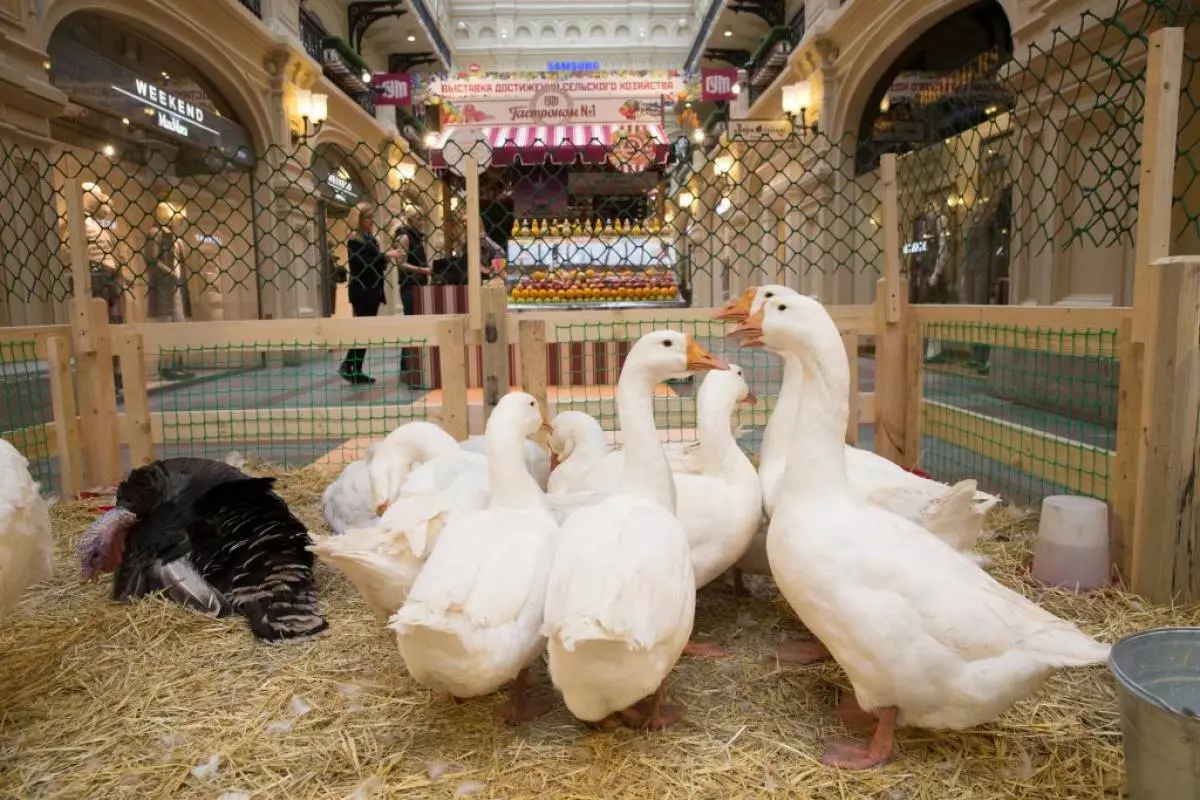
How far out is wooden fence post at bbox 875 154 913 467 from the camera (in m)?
4.15

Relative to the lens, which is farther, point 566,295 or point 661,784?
point 566,295

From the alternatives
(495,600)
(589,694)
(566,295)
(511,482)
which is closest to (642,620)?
(589,694)

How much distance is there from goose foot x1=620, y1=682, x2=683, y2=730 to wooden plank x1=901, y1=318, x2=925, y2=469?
255 centimetres

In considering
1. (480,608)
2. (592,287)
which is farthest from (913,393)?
(592,287)

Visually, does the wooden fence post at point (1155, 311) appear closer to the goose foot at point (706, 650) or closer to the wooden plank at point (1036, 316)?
the wooden plank at point (1036, 316)

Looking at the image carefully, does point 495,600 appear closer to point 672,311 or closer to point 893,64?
point 672,311

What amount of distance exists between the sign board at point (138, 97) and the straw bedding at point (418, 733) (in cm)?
542

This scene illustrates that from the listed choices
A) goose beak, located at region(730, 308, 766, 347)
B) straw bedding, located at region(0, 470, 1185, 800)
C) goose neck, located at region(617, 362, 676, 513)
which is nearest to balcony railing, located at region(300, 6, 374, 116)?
straw bedding, located at region(0, 470, 1185, 800)

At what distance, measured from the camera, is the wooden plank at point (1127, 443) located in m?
2.78

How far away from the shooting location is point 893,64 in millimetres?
11062

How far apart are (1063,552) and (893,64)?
10.1 metres

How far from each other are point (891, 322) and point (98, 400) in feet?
14.8

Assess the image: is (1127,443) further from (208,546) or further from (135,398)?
(135,398)

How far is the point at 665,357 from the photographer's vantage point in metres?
2.41
